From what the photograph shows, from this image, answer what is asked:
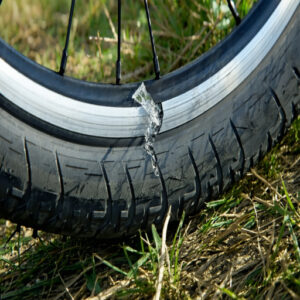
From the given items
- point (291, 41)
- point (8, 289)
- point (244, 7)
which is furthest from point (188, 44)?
point (8, 289)

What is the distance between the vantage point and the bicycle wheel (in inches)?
51.7

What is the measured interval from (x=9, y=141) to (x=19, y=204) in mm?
137

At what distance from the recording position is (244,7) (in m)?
2.07

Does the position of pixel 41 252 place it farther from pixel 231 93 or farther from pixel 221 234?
pixel 231 93

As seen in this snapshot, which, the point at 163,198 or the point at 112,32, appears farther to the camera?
the point at 112,32

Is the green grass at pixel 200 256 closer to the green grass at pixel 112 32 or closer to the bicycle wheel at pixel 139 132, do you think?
the bicycle wheel at pixel 139 132

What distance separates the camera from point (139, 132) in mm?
1427

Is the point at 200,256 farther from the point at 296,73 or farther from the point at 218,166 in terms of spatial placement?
the point at 296,73

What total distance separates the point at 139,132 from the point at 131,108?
6 cm

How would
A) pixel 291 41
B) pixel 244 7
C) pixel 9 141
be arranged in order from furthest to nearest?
pixel 244 7 < pixel 291 41 < pixel 9 141

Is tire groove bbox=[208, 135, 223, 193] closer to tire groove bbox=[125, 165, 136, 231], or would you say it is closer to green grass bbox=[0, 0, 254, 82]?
tire groove bbox=[125, 165, 136, 231]

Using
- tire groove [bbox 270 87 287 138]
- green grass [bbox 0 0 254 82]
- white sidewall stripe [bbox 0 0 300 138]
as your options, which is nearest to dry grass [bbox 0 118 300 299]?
tire groove [bbox 270 87 287 138]

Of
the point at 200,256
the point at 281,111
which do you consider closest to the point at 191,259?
the point at 200,256

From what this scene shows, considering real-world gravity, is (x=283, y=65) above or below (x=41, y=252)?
above
